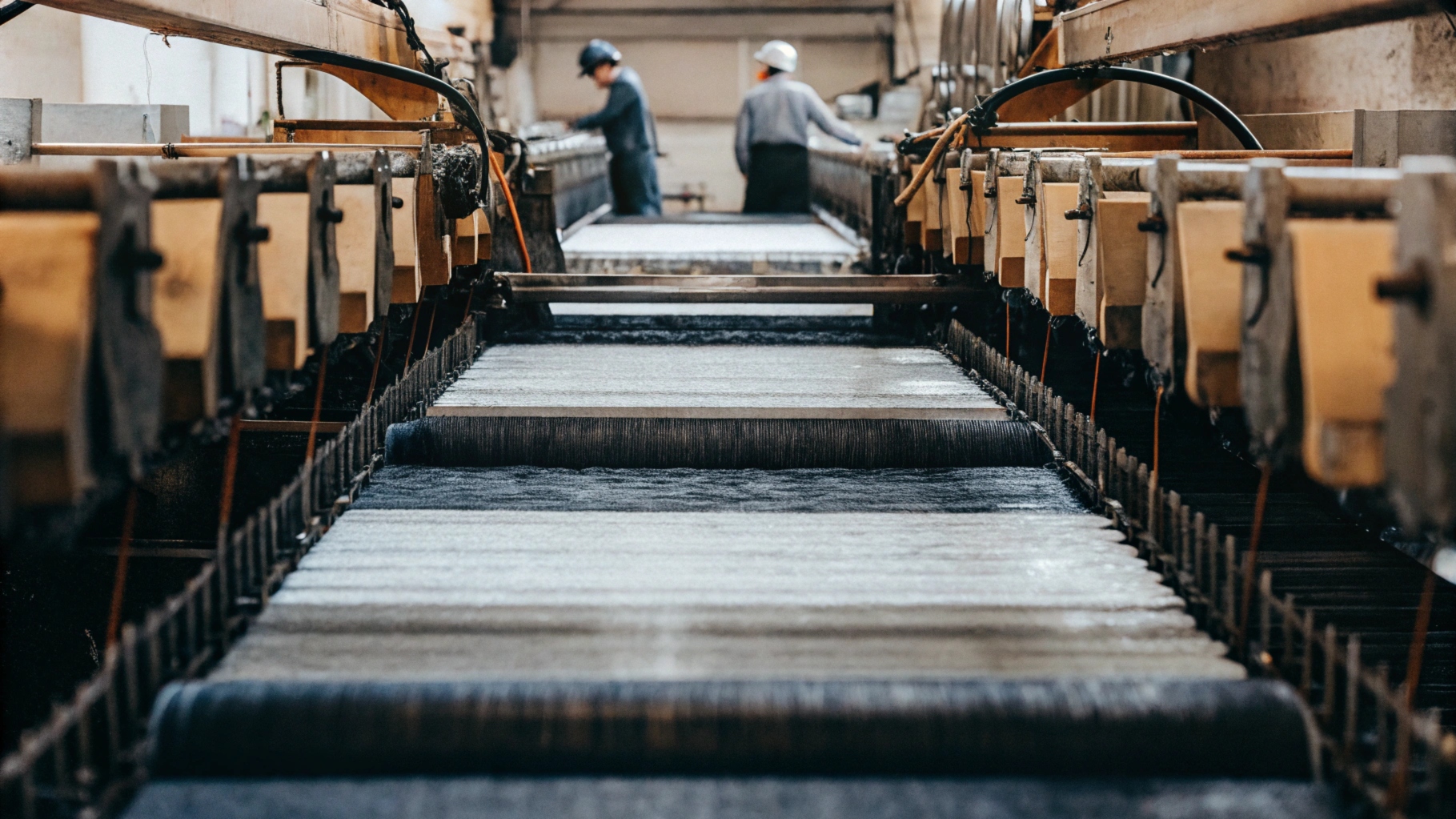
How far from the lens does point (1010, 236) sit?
320 cm

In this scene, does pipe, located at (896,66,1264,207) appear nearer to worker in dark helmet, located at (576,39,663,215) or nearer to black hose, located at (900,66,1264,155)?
black hose, located at (900,66,1264,155)

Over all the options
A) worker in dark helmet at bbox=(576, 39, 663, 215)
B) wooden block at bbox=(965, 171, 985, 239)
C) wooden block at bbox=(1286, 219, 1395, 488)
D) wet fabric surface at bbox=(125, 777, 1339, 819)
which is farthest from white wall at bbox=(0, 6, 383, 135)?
wooden block at bbox=(1286, 219, 1395, 488)

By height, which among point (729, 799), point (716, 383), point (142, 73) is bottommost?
point (729, 799)

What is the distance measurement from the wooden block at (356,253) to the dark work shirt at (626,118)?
6134 millimetres

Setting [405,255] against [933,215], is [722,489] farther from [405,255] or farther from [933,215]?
[933,215]

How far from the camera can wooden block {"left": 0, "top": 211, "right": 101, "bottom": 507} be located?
1.45 m

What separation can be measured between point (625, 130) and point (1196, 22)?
6.12 m

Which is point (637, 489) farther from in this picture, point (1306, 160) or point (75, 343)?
point (1306, 160)

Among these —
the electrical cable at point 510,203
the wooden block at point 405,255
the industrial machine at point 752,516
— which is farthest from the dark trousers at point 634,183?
the wooden block at point 405,255

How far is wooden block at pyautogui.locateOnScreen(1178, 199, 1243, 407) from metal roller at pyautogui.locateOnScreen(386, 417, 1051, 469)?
133 centimetres

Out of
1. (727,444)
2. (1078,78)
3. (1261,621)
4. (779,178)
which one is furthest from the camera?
(779,178)

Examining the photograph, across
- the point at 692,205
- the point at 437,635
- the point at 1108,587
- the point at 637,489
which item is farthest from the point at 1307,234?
the point at 692,205

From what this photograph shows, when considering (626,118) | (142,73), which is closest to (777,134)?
(626,118)

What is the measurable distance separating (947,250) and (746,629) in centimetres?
218
